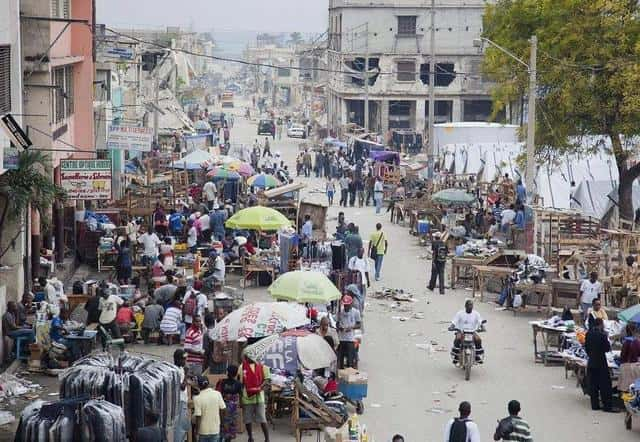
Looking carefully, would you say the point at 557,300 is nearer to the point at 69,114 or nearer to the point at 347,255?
the point at 347,255

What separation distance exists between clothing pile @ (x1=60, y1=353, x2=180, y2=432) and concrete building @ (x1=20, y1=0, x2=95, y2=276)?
327 inches

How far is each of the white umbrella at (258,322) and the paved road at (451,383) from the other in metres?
1.68

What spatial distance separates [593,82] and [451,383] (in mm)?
15520

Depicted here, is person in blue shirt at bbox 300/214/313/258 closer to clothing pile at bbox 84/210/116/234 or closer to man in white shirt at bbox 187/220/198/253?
man in white shirt at bbox 187/220/198/253

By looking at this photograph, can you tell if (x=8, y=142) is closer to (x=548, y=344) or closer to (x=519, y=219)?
(x=548, y=344)

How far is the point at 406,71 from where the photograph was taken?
82875mm

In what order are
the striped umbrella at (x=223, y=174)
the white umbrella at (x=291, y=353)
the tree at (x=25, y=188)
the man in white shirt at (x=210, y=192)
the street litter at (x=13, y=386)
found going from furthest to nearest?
the striped umbrella at (x=223, y=174) → the man in white shirt at (x=210, y=192) → the tree at (x=25, y=188) → the street litter at (x=13, y=386) → the white umbrella at (x=291, y=353)

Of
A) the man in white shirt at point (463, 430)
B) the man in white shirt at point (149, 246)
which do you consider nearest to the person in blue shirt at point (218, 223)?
the man in white shirt at point (149, 246)

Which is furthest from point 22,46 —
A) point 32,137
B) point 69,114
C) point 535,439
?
point 535,439

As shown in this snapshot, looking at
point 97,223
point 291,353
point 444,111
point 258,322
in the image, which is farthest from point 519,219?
point 444,111

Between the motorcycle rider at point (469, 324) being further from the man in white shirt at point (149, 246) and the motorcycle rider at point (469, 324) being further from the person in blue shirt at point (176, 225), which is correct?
the person in blue shirt at point (176, 225)

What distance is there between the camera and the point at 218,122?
97.6 m

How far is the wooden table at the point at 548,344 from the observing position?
2194 cm

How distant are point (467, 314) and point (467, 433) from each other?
22.4 feet
